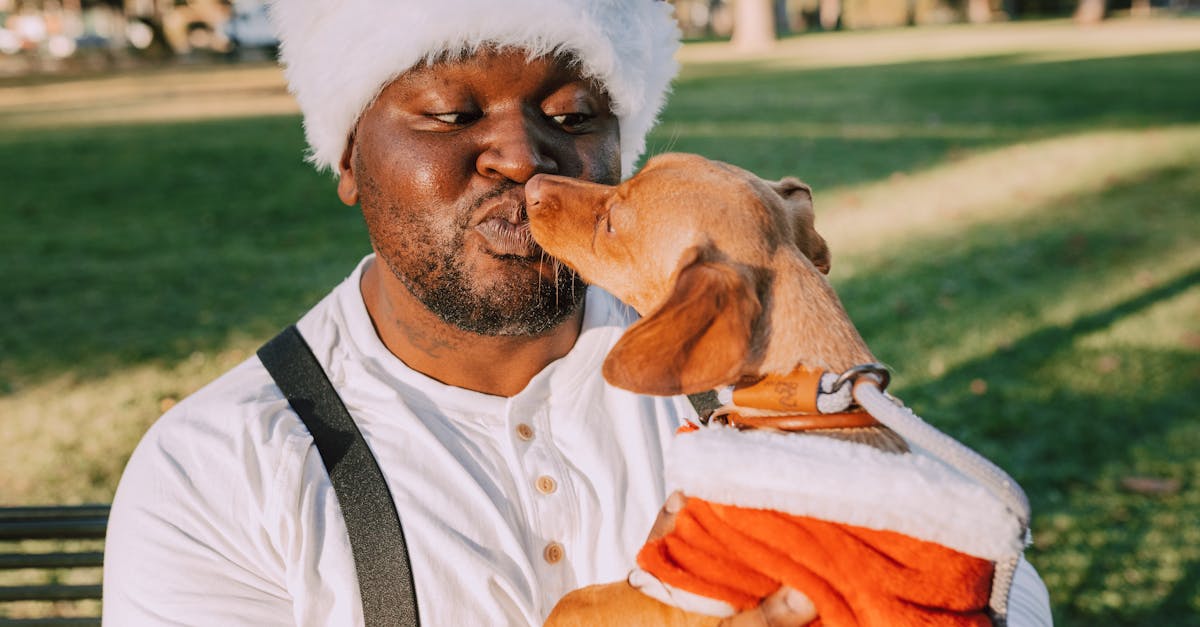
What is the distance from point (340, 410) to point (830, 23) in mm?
67720

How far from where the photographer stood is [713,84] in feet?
88.6

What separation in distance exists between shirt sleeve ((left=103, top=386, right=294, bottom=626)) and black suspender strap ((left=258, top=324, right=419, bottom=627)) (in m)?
0.17

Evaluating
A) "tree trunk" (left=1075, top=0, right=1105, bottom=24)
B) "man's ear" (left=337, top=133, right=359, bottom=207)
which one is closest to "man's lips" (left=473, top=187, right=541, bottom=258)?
"man's ear" (left=337, top=133, right=359, bottom=207)

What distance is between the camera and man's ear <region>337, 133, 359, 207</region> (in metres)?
2.90

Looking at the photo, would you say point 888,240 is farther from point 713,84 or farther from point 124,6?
point 124,6

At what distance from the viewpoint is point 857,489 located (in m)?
1.88

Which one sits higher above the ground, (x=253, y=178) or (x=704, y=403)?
(x=704, y=403)

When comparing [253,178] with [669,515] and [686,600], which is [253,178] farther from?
[686,600]

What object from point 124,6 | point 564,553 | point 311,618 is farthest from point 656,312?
point 124,6

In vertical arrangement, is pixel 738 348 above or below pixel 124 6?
above

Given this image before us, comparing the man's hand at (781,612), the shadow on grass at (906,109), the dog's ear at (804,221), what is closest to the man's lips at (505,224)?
the dog's ear at (804,221)

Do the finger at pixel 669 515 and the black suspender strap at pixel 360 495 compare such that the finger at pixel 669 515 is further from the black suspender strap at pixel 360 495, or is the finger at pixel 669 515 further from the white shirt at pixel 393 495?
the black suspender strap at pixel 360 495

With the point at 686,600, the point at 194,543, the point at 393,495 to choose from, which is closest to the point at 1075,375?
the point at 686,600

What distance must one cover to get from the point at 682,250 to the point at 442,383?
2.41 feet
